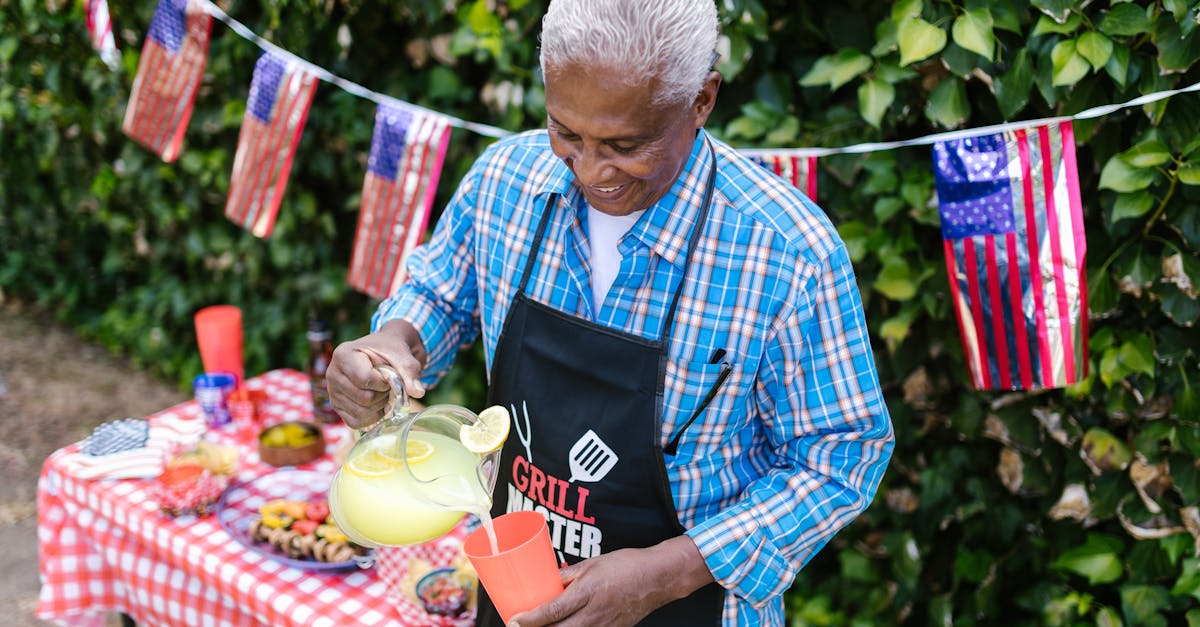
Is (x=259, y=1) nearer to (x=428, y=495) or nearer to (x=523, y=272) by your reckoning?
(x=523, y=272)

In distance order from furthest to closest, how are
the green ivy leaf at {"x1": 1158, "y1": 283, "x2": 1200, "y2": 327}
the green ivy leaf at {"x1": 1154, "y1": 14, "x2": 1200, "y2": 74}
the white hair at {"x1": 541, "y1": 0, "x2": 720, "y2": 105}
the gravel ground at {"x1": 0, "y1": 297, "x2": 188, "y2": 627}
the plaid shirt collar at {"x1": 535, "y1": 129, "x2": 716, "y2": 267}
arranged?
the gravel ground at {"x1": 0, "y1": 297, "x2": 188, "y2": 627} → the green ivy leaf at {"x1": 1158, "y1": 283, "x2": 1200, "y2": 327} → the green ivy leaf at {"x1": 1154, "y1": 14, "x2": 1200, "y2": 74} → the plaid shirt collar at {"x1": 535, "y1": 129, "x2": 716, "y2": 267} → the white hair at {"x1": 541, "y1": 0, "x2": 720, "y2": 105}

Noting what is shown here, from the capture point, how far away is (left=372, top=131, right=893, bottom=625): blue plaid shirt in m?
1.40

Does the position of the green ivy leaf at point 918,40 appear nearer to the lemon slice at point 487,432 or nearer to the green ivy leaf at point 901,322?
the green ivy leaf at point 901,322

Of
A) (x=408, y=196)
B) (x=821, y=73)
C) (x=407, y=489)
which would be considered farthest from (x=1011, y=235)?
(x=408, y=196)

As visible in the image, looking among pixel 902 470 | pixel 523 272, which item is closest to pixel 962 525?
pixel 902 470

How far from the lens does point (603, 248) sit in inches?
60.7

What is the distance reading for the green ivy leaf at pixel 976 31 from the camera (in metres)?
1.97

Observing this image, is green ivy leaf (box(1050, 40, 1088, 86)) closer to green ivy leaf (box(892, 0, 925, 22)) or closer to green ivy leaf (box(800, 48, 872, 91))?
green ivy leaf (box(892, 0, 925, 22))

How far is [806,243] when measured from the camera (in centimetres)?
140

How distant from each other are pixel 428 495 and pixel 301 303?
2614 mm

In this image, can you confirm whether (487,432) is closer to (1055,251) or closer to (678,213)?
(678,213)

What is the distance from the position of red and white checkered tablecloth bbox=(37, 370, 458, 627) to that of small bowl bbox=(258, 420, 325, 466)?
1.1 inches

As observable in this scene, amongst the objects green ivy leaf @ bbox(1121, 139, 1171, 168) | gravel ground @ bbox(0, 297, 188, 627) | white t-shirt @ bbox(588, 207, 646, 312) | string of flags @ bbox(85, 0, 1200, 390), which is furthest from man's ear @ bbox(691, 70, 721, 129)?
gravel ground @ bbox(0, 297, 188, 627)

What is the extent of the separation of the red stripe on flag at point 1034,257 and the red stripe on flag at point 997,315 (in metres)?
0.07
